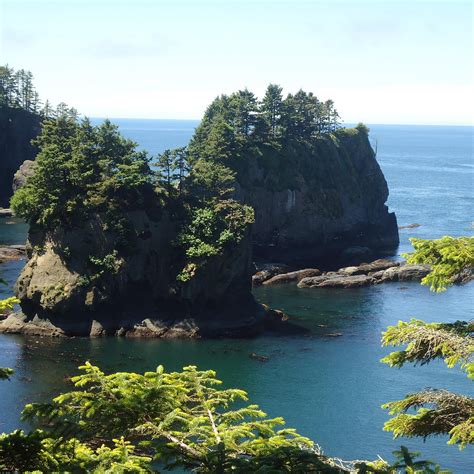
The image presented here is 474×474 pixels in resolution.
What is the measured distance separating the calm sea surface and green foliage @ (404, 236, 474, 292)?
2976 centimetres

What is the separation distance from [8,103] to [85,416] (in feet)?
429

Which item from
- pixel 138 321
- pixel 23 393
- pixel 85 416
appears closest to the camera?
pixel 85 416

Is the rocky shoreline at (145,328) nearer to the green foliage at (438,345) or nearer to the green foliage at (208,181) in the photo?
the green foliage at (208,181)

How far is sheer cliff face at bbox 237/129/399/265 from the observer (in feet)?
330

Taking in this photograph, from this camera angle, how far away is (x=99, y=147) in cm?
7869

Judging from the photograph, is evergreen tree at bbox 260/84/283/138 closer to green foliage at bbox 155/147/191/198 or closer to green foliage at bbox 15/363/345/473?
green foliage at bbox 155/147/191/198

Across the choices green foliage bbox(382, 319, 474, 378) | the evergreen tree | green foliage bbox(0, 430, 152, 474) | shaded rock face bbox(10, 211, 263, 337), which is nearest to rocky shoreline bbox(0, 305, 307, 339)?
shaded rock face bbox(10, 211, 263, 337)

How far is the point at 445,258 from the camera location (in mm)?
16641

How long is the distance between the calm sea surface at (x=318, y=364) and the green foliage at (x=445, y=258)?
29.8 meters

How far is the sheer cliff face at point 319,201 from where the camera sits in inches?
3959

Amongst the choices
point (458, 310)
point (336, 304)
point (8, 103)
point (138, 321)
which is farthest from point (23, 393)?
point (8, 103)

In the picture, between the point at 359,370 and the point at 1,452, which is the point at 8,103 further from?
the point at 1,452

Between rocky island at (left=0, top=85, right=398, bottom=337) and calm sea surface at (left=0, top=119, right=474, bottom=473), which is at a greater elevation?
rocky island at (left=0, top=85, right=398, bottom=337)

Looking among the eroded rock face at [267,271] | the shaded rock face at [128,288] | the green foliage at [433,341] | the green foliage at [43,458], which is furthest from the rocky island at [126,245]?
the green foliage at [43,458]
